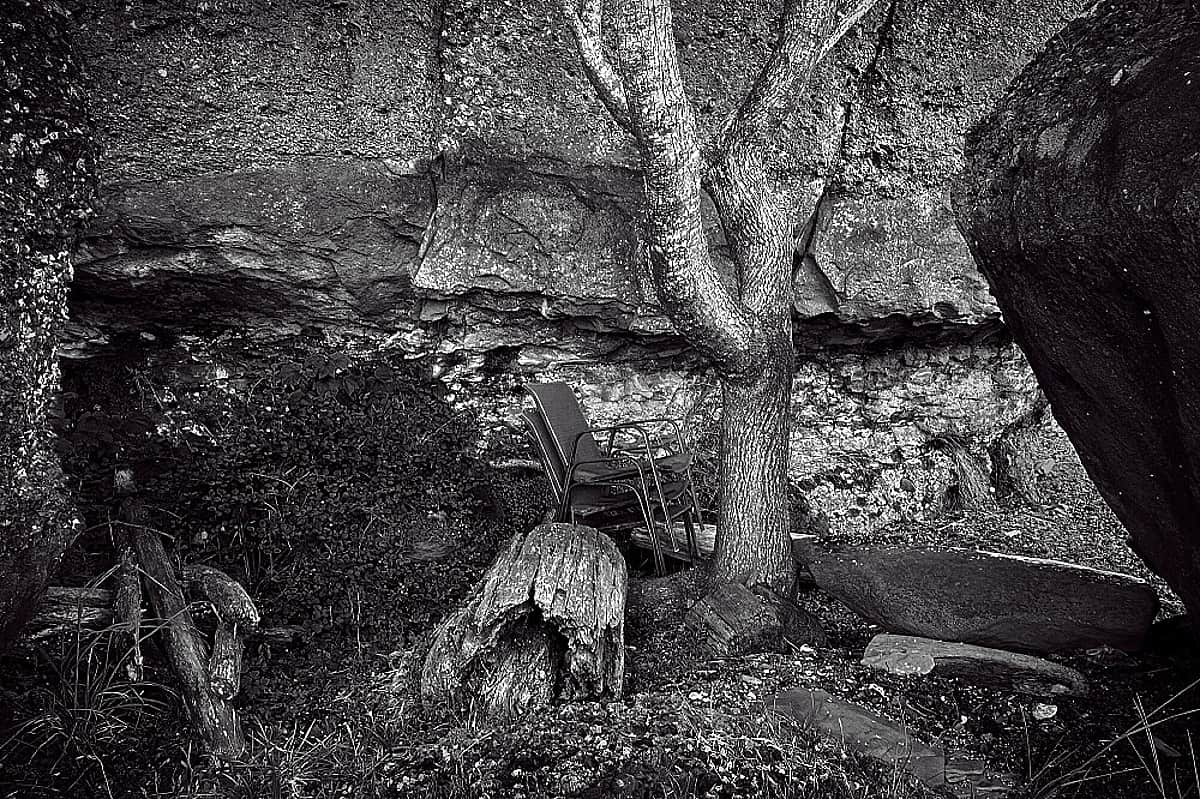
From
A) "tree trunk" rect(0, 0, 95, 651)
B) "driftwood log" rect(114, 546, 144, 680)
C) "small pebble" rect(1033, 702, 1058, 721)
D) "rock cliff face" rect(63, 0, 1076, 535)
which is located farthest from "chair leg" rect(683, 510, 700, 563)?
"tree trunk" rect(0, 0, 95, 651)

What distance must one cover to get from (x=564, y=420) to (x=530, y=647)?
1584 millimetres

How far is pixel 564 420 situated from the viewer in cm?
449

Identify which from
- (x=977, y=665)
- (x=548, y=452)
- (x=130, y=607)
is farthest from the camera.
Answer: (x=548, y=452)

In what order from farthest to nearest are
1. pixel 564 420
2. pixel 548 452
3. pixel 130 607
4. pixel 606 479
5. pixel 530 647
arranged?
1. pixel 564 420
2. pixel 548 452
3. pixel 606 479
4. pixel 130 607
5. pixel 530 647

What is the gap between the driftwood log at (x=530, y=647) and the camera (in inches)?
118

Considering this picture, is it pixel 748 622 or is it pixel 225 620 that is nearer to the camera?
pixel 748 622

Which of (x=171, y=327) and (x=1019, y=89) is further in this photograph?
(x=171, y=327)

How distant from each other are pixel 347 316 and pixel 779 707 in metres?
3.05

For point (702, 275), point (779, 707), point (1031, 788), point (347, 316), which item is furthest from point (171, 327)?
point (1031, 788)

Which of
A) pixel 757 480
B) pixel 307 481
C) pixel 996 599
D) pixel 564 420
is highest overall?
pixel 564 420

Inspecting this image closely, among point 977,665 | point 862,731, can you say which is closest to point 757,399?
point 977,665

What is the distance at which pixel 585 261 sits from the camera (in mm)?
4871

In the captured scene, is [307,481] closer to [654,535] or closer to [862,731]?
[654,535]

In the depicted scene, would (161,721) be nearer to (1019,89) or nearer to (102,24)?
(102,24)
